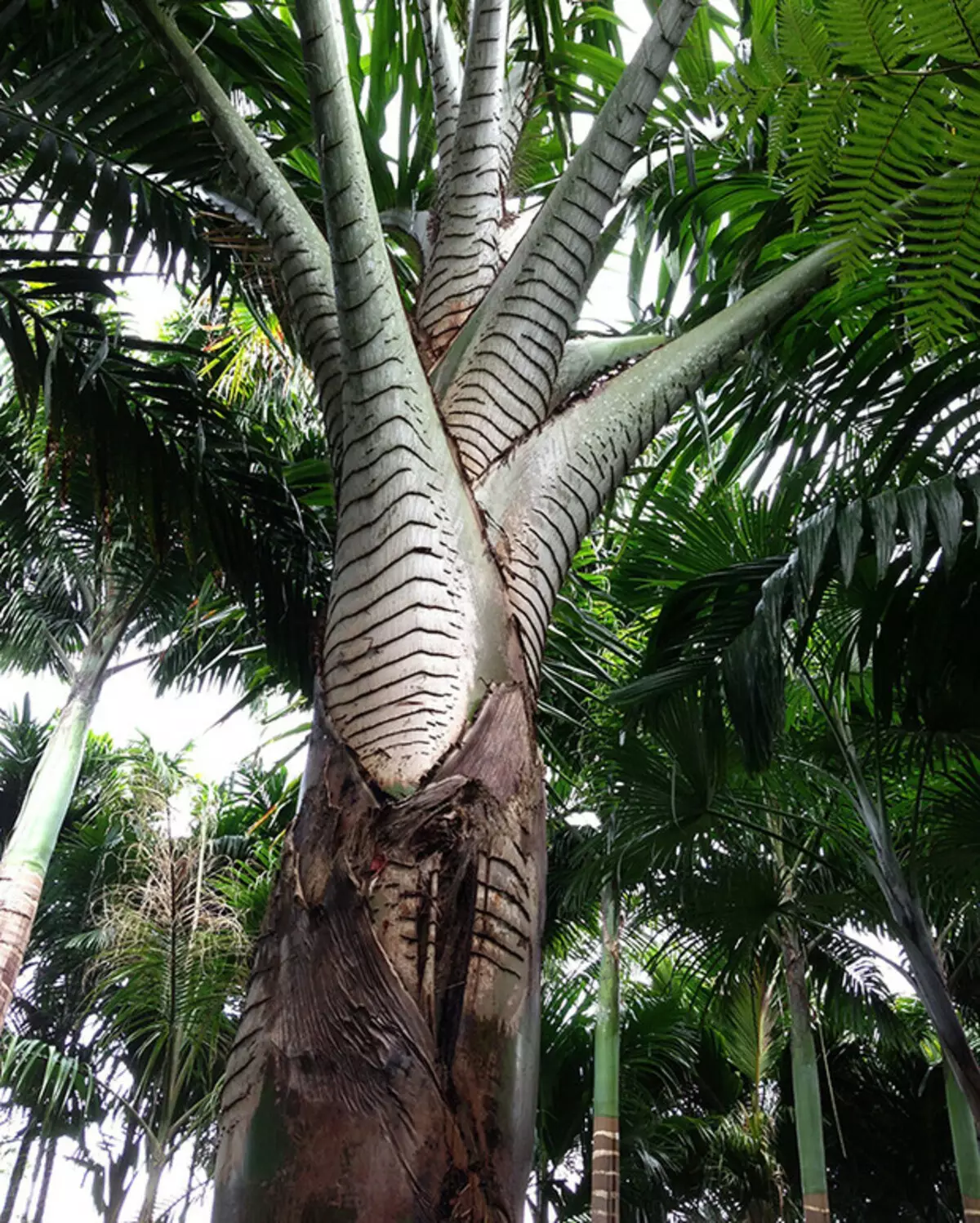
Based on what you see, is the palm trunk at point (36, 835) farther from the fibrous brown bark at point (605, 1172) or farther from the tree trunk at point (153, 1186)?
the fibrous brown bark at point (605, 1172)

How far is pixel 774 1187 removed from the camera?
7641 mm

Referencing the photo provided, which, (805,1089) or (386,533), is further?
(805,1089)

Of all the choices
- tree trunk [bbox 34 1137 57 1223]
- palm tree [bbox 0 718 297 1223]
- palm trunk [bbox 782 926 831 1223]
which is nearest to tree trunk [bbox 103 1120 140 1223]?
palm tree [bbox 0 718 297 1223]

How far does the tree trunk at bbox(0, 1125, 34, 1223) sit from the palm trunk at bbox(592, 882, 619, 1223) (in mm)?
5803

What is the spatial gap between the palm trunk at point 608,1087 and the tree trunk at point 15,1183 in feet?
19.0

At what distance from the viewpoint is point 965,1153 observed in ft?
14.0

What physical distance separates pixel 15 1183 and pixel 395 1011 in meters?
11.2

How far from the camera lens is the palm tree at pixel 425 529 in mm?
1037

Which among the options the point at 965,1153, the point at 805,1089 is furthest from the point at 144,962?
the point at 965,1153

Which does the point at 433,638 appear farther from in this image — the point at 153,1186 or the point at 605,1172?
the point at 153,1186

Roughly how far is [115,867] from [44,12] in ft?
25.3

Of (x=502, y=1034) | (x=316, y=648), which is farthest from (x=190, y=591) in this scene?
(x=502, y=1034)

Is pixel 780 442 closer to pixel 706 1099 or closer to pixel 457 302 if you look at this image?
pixel 457 302

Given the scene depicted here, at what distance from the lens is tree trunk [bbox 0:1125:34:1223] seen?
915 cm
